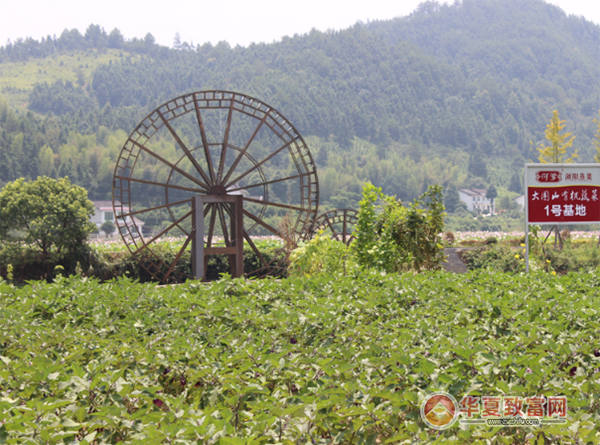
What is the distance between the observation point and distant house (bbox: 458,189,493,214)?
92.2m

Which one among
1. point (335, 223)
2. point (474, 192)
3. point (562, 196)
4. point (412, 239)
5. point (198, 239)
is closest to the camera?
point (562, 196)

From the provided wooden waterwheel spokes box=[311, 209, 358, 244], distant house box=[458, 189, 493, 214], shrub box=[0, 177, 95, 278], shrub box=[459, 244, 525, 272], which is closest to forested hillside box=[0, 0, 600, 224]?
distant house box=[458, 189, 493, 214]

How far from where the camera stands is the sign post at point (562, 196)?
6906 millimetres

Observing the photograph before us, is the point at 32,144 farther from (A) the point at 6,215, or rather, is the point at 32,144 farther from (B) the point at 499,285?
(B) the point at 499,285

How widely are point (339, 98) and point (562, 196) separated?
395ft

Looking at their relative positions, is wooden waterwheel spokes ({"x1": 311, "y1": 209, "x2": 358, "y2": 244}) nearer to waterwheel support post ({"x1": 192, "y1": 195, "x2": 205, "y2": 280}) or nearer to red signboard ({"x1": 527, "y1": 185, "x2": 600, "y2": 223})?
waterwheel support post ({"x1": 192, "y1": 195, "x2": 205, "y2": 280})

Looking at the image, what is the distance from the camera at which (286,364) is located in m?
2.26

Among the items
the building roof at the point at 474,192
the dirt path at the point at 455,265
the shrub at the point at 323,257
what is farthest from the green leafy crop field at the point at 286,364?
the building roof at the point at 474,192

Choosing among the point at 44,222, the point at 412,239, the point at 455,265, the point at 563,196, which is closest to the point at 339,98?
the point at 455,265

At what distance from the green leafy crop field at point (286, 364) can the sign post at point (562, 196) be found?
3.17 m

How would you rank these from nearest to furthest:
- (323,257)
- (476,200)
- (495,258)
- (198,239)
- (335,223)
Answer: (323,257) < (198,239) < (495,258) < (335,223) < (476,200)

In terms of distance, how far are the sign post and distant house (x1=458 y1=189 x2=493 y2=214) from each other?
88.8m

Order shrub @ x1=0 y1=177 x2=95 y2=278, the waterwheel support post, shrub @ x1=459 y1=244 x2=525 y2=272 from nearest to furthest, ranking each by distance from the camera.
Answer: the waterwheel support post
shrub @ x1=459 y1=244 x2=525 y2=272
shrub @ x1=0 y1=177 x2=95 y2=278

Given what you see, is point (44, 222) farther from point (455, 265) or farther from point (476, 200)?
point (476, 200)
